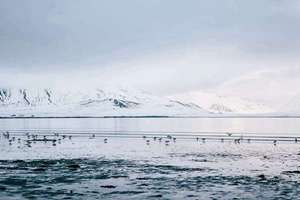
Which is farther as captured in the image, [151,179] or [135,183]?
[151,179]

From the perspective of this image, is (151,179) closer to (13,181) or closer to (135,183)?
(135,183)

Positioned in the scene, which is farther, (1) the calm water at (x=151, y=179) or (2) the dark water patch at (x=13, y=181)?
(2) the dark water patch at (x=13, y=181)

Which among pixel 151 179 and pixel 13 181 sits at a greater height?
pixel 13 181

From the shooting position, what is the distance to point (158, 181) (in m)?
34.1

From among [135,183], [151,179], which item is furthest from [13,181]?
[151,179]

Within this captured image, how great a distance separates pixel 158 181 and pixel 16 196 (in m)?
9.88

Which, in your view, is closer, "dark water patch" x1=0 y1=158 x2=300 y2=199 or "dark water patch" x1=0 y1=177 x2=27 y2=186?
"dark water patch" x1=0 y1=158 x2=300 y2=199

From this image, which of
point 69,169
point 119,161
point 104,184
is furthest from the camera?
point 119,161

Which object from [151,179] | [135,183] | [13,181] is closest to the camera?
[135,183]

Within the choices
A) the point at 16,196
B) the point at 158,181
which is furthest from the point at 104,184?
the point at 16,196

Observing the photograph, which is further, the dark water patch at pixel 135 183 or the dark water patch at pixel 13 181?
the dark water patch at pixel 13 181

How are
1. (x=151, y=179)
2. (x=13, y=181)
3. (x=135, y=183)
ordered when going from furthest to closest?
(x=151, y=179) → (x=13, y=181) → (x=135, y=183)

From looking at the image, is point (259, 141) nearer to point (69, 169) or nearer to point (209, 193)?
point (69, 169)

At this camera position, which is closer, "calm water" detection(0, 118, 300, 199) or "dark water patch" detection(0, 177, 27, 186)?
"calm water" detection(0, 118, 300, 199)
